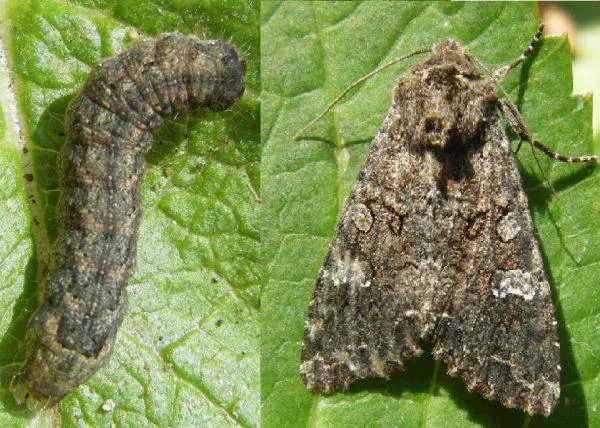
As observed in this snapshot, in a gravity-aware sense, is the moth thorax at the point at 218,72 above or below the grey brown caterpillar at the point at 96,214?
above

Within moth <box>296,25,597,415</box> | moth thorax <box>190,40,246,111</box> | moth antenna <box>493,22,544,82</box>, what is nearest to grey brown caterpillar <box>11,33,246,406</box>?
A: moth thorax <box>190,40,246,111</box>

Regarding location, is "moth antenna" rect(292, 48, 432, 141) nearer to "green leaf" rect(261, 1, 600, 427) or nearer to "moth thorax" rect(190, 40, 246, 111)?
"green leaf" rect(261, 1, 600, 427)

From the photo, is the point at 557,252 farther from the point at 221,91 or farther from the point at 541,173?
the point at 221,91

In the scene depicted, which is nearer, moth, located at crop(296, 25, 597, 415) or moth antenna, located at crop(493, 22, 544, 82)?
moth, located at crop(296, 25, 597, 415)

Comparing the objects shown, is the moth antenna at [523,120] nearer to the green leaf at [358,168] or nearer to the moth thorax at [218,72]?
the green leaf at [358,168]

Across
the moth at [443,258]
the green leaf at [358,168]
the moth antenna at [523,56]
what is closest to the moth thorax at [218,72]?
the green leaf at [358,168]

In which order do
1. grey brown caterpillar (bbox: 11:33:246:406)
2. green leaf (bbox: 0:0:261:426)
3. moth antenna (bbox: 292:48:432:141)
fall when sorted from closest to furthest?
grey brown caterpillar (bbox: 11:33:246:406) < green leaf (bbox: 0:0:261:426) < moth antenna (bbox: 292:48:432:141)
